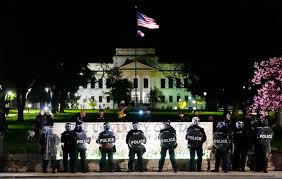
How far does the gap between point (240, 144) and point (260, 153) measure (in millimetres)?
731

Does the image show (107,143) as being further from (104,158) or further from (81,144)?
(81,144)

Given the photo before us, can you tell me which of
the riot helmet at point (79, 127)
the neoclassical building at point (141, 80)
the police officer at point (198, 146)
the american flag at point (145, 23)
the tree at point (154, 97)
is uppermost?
the neoclassical building at point (141, 80)

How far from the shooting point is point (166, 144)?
21.9m

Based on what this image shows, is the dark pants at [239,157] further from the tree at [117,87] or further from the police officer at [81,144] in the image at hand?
the tree at [117,87]

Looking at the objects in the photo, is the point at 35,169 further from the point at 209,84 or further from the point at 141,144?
the point at 209,84

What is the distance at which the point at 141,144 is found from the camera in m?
21.9

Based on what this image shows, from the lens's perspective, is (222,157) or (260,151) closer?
(222,157)

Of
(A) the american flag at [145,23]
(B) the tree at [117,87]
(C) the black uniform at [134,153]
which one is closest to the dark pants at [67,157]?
(C) the black uniform at [134,153]

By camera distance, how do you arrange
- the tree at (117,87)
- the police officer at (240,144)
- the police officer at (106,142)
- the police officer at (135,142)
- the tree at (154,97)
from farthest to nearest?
the tree at (154,97)
the tree at (117,87)
the police officer at (240,144)
the police officer at (106,142)
the police officer at (135,142)

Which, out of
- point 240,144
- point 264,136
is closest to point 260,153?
point 264,136

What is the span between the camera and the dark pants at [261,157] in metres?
22.0

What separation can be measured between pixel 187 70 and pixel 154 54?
82.9m

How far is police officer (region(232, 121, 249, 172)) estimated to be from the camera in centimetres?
2222

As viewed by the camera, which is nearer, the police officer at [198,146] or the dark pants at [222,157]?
the dark pants at [222,157]
